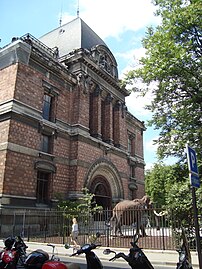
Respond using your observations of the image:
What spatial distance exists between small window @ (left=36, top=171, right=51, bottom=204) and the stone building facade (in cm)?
7

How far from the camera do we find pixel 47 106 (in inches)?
819

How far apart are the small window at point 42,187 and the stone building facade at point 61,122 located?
0.07 metres

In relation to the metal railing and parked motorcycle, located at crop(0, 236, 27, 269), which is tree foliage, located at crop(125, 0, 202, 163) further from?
parked motorcycle, located at crop(0, 236, 27, 269)

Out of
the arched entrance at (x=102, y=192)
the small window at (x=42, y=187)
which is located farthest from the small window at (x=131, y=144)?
the small window at (x=42, y=187)

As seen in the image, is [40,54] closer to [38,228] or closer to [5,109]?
[5,109]

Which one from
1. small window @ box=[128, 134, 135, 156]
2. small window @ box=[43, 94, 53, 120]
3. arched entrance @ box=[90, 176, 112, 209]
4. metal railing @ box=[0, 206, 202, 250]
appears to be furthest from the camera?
small window @ box=[128, 134, 135, 156]

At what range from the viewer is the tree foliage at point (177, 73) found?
1318cm

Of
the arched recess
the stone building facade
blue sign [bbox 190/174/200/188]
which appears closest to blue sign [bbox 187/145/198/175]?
blue sign [bbox 190/174/200/188]

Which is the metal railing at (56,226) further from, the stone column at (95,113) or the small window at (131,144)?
the small window at (131,144)

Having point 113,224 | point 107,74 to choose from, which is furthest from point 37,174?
point 107,74

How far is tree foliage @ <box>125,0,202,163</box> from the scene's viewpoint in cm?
1318

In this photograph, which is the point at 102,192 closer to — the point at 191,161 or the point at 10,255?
the point at 191,161

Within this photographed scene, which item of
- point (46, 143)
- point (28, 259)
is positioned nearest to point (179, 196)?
point (28, 259)

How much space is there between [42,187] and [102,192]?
762 centimetres
